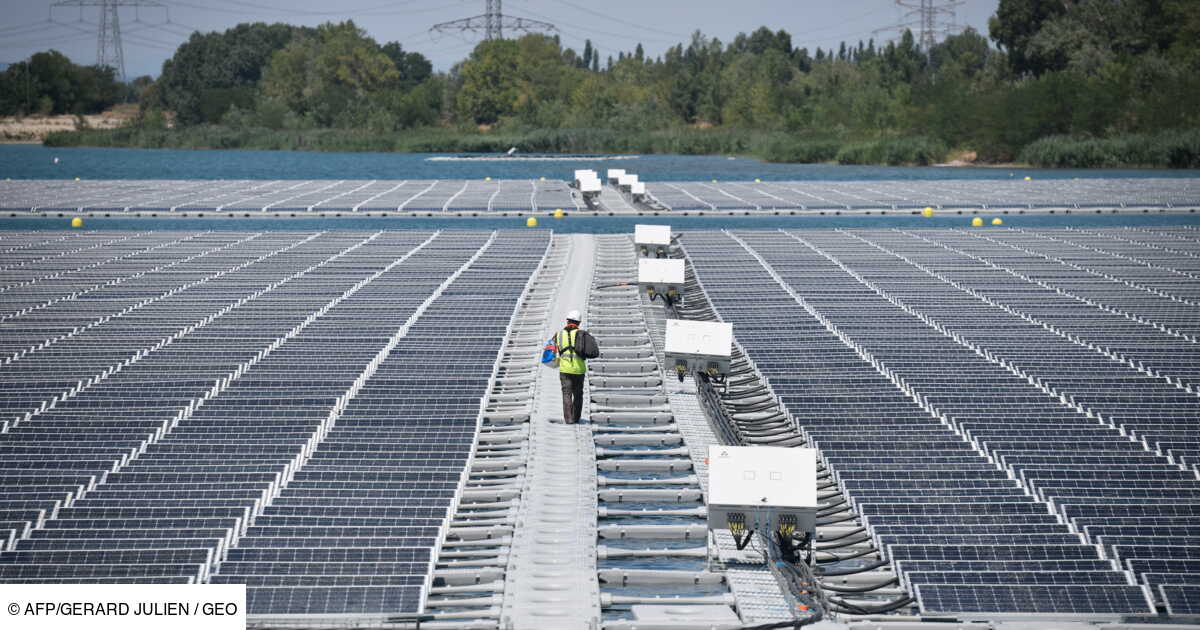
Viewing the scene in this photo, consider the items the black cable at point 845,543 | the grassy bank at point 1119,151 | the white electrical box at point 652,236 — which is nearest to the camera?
the black cable at point 845,543

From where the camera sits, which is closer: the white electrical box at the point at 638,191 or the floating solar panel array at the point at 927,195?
the floating solar panel array at the point at 927,195

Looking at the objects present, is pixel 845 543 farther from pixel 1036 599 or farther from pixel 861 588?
pixel 1036 599

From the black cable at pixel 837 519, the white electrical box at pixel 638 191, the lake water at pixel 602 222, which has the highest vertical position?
the white electrical box at pixel 638 191

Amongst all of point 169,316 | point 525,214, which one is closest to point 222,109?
point 525,214

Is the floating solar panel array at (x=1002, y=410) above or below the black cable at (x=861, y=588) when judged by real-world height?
above

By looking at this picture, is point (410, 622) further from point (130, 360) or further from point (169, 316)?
point (169, 316)

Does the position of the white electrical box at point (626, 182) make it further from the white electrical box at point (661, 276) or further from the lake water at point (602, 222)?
the white electrical box at point (661, 276)

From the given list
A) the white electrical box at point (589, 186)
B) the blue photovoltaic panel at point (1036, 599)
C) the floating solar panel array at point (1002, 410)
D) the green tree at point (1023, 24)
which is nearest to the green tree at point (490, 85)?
the green tree at point (1023, 24)
